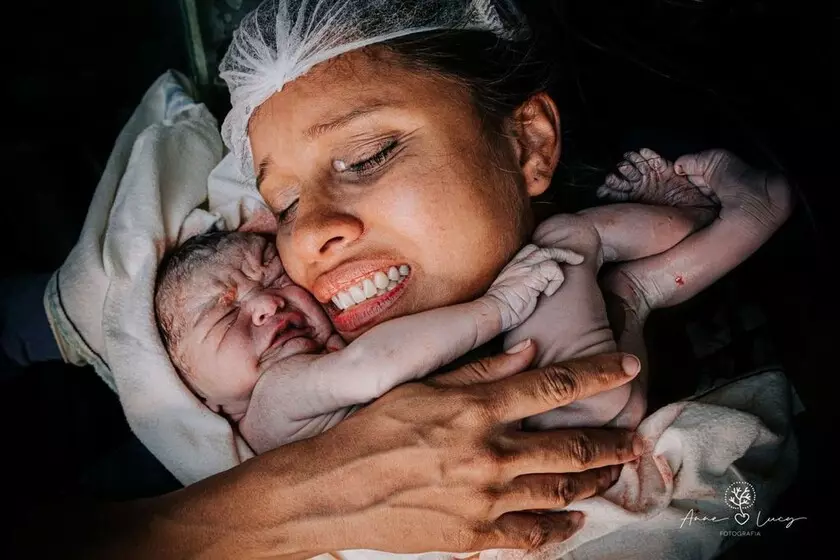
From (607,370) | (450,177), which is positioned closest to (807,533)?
(607,370)

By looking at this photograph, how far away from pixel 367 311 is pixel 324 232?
6.0 inches

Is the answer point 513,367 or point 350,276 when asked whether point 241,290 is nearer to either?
point 350,276

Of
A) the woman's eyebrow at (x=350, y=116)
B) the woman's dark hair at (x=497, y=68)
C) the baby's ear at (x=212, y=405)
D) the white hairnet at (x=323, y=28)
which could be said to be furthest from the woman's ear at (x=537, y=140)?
the baby's ear at (x=212, y=405)

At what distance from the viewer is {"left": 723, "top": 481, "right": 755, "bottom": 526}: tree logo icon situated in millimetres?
960

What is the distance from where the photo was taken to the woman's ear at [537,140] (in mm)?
1077

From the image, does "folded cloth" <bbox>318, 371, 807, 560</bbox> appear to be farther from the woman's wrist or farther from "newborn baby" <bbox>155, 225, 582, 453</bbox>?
"newborn baby" <bbox>155, 225, 582, 453</bbox>

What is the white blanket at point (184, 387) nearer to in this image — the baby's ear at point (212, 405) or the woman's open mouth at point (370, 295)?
the baby's ear at point (212, 405)

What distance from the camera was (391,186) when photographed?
0.97m

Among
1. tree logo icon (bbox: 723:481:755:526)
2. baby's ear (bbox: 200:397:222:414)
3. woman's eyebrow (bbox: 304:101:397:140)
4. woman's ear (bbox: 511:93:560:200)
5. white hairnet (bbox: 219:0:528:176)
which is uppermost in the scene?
white hairnet (bbox: 219:0:528:176)

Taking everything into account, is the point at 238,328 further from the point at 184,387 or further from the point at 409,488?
the point at 409,488

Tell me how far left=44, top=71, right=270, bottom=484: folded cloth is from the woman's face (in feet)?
1.26

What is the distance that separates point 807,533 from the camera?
941mm

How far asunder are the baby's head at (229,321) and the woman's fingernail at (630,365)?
552 millimetres

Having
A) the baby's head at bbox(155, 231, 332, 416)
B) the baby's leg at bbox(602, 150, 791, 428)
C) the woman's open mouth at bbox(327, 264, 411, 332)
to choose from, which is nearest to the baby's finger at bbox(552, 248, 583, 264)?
the baby's leg at bbox(602, 150, 791, 428)
